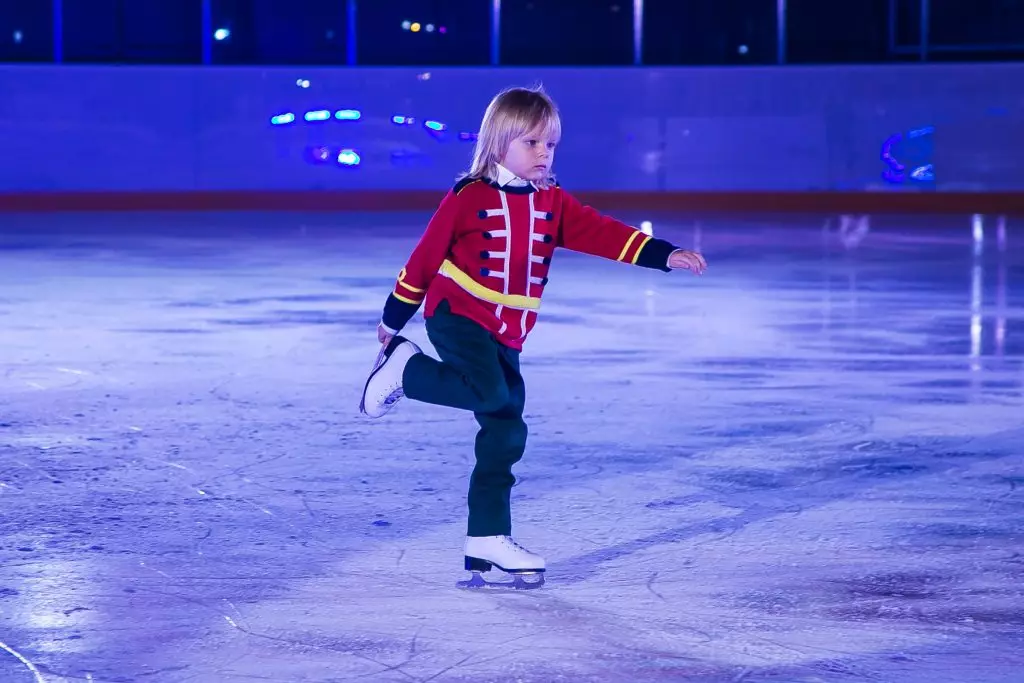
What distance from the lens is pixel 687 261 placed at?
3932mm

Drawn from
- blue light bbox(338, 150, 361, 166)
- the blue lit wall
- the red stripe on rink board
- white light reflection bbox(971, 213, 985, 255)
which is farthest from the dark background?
white light reflection bbox(971, 213, 985, 255)

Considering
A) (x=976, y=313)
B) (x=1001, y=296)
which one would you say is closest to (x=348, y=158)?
(x=1001, y=296)

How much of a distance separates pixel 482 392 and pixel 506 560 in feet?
1.31

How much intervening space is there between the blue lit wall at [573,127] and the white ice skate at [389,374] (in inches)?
632

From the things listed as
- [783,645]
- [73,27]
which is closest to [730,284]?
[783,645]

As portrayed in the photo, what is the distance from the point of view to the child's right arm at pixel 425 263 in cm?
384

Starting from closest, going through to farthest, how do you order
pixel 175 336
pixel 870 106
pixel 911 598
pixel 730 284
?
pixel 911 598, pixel 175 336, pixel 730 284, pixel 870 106

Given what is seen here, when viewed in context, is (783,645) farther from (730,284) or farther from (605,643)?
(730,284)

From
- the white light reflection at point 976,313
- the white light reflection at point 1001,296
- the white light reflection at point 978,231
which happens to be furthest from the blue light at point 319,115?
the white light reflection at point 976,313

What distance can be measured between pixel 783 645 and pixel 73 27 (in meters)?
18.7

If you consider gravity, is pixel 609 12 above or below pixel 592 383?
above

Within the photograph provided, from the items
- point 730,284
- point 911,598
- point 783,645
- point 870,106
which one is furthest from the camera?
point 870,106

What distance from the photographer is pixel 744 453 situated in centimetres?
549

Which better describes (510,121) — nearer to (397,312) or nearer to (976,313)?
(397,312)
